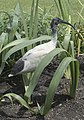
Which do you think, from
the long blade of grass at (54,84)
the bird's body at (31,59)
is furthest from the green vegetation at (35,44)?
the bird's body at (31,59)

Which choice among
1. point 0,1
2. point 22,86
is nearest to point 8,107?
point 22,86

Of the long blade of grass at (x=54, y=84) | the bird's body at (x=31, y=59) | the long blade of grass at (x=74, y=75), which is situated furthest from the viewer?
the long blade of grass at (x=74, y=75)

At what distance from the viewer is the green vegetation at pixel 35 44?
2.52 metres

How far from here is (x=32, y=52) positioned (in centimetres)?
283

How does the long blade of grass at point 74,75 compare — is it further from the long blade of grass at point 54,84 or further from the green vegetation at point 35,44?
the long blade of grass at point 54,84

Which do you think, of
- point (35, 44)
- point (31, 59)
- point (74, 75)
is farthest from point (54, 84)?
point (35, 44)

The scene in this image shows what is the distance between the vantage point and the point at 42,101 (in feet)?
10.1

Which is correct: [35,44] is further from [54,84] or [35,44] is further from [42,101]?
[54,84]

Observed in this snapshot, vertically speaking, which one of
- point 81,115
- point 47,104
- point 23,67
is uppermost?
point 23,67

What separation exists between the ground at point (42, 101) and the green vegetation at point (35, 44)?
3.0 inches

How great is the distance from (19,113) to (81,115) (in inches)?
20.4

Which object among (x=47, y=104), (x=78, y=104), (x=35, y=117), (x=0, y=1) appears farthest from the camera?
(x=0, y=1)

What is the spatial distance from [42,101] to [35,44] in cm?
60

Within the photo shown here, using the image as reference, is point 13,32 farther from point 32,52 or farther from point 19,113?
point 19,113
